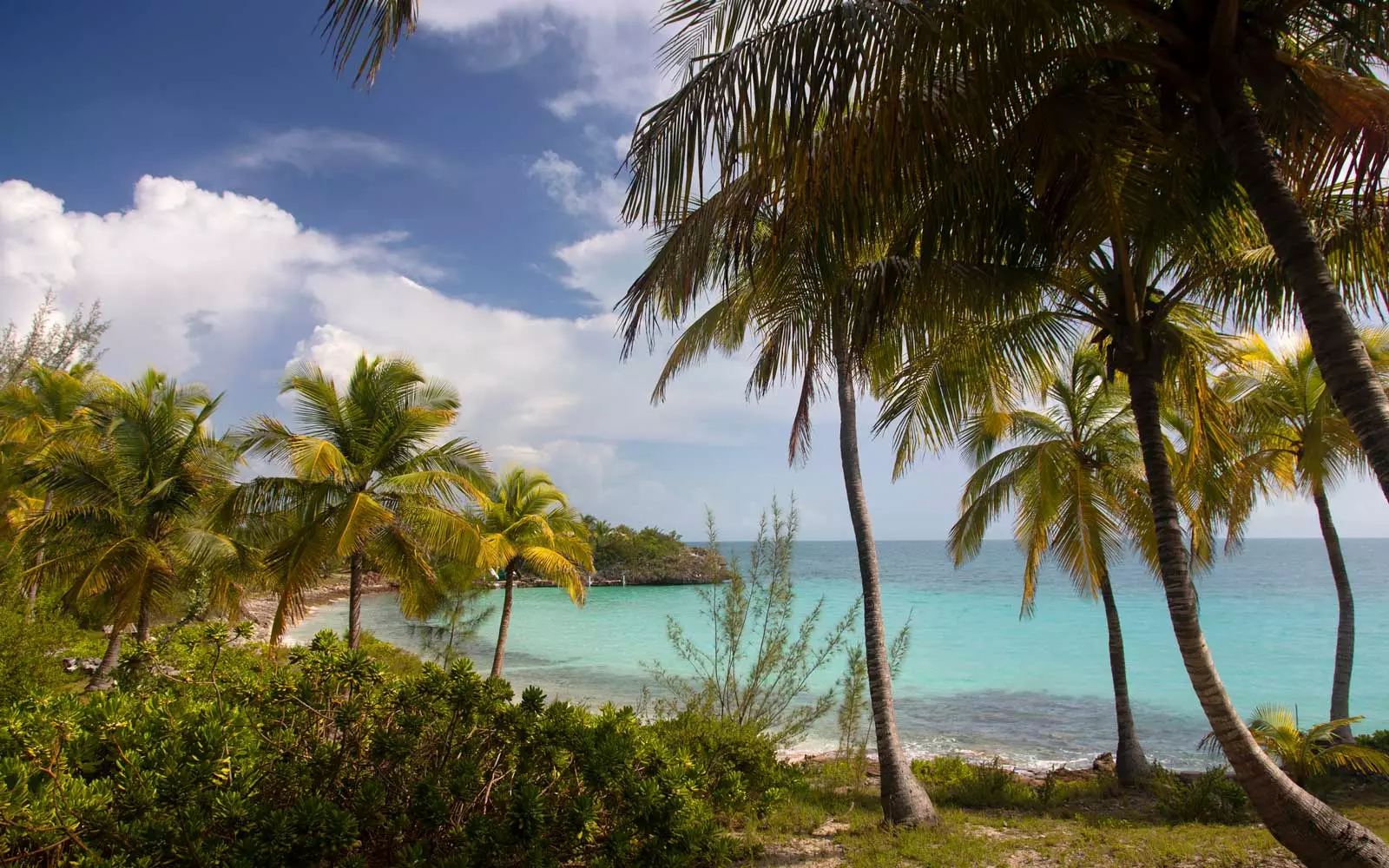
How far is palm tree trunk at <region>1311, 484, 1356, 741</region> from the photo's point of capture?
10.9 m

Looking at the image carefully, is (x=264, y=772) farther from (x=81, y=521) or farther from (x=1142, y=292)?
(x=81, y=521)

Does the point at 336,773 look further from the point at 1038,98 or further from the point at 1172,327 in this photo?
the point at 1172,327

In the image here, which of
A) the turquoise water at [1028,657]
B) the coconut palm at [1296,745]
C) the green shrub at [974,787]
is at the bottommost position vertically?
the turquoise water at [1028,657]

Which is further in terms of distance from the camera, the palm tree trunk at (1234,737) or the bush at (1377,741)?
the bush at (1377,741)

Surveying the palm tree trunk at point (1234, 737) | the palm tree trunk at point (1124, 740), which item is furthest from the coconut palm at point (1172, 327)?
the palm tree trunk at point (1124, 740)

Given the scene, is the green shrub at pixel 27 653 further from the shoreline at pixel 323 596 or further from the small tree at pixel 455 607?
the shoreline at pixel 323 596

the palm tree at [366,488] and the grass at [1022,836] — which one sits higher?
the palm tree at [366,488]

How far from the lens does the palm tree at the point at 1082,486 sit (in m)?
10.3

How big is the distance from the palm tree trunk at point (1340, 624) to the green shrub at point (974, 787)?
542cm

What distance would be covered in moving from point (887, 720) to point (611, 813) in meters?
3.82

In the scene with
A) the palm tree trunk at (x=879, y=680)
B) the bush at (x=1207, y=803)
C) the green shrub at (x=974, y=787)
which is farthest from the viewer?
the green shrub at (x=974, y=787)

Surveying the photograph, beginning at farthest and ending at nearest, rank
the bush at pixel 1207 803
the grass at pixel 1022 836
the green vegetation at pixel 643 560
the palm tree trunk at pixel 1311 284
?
the green vegetation at pixel 643 560
the bush at pixel 1207 803
the grass at pixel 1022 836
the palm tree trunk at pixel 1311 284

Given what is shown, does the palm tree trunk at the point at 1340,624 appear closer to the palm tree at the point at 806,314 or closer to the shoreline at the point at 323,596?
the palm tree at the point at 806,314

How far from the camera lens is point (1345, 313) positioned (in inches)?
143
